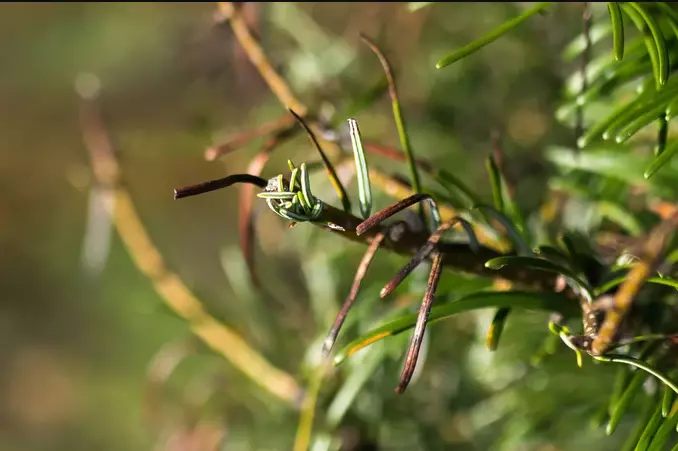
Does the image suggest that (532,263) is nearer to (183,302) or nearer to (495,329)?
(495,329)

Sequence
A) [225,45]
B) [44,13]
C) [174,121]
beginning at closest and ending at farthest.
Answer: [225,45], [174,121], [44,13]

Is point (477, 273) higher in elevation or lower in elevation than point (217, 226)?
higher

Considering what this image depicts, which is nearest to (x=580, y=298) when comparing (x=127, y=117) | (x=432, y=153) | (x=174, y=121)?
(x=432, y=153)

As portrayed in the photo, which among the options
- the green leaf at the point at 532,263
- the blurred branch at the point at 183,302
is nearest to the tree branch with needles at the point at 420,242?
the green leaf at the point at 532,263

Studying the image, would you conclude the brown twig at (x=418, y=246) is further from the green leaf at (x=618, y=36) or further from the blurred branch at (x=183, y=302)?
the blurred branch at (x=183, y=302)

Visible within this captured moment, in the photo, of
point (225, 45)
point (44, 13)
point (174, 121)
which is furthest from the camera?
→ point (44, 13)

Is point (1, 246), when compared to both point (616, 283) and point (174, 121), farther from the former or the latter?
point (616, 283)
